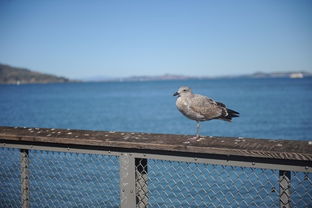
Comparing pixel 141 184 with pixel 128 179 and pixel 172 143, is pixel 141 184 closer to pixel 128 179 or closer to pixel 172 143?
pixel 128 179

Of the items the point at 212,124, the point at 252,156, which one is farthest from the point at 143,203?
the point at 212,124

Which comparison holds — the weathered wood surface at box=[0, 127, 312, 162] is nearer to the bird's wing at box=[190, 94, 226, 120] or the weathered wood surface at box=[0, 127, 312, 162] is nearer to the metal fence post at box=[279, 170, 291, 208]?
the metal fence post at box=[279, 170, 291, 208]

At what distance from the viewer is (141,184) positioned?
3191mm

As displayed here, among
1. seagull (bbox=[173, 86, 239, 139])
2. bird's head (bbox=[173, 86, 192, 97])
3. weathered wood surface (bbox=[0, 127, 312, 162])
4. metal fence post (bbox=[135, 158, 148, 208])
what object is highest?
bird's head (bbox=[173, 86, 192, 97])

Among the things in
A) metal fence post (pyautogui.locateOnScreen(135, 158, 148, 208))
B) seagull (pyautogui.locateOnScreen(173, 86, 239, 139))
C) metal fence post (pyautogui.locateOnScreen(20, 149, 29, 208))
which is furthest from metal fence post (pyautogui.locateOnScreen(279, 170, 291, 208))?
metal fence post (pyautogui.locateOnScreen(20, 149, 29, 208))

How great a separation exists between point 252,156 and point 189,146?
19.3 inches

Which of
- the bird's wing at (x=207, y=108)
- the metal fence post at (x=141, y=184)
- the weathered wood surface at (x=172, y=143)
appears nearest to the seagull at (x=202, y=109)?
the bird's wing at (x=207, y=108)

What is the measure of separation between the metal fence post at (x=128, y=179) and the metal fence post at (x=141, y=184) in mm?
64

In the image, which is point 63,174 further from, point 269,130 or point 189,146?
point 269,130

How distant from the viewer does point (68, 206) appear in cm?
1010

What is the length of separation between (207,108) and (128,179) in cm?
211

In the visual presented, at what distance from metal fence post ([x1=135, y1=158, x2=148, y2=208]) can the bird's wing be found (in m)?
1.84

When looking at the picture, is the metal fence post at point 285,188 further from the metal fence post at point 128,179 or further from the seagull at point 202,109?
the seagull at point 202,109

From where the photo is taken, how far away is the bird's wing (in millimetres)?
4816
